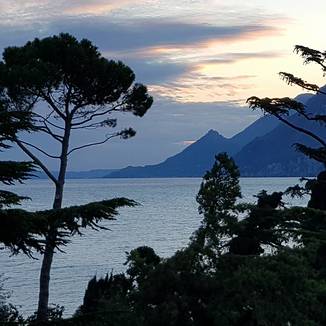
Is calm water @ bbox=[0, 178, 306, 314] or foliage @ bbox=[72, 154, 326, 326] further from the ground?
foliage @ bbox=[72, 154, 326, 326]

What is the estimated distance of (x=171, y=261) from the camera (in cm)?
1802

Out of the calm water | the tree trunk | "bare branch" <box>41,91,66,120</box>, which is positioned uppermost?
"bare branch" <box>41,91,66,120</box>

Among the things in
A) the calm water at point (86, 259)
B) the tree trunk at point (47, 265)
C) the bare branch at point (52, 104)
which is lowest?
the calm water at point (86, 259)

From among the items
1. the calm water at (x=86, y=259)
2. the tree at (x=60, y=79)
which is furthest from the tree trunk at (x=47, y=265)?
the calm water at (x=86, y=259)

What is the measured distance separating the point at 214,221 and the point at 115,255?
59.4 meters

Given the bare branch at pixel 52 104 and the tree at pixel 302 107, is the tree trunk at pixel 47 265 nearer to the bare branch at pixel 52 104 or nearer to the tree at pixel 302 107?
the bare branch at pixel 52 104

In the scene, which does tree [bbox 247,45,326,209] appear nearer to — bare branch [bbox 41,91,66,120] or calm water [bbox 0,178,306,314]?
bare branch [bbox 41,91,66,120]

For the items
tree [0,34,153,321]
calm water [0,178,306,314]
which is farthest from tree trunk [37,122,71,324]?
calm water [0,178,306,314]

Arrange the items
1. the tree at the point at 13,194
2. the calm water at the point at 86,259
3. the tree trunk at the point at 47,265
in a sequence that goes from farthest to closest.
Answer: the calm water at the point at 86,259
the tree trunk at the point at 47,265
the tree at the point at 13,194

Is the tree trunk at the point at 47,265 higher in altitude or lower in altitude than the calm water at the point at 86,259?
higher

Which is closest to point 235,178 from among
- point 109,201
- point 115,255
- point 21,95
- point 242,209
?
point 242,209

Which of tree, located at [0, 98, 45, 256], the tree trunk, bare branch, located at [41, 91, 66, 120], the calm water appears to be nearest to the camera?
tree, located at [0, 98, 45, 256]

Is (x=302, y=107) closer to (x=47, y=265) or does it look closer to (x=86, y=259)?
(x=47, y=265)

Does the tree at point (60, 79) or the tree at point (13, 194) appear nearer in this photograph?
the tree at point (13, 194)
